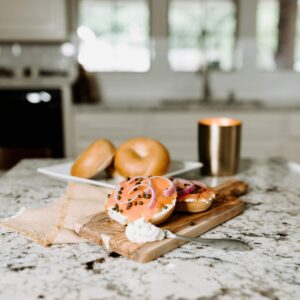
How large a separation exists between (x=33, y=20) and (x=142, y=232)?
9.68 ft

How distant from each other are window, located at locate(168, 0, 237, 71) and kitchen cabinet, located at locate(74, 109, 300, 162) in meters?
0.81

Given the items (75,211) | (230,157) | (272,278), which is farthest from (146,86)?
(272,278)

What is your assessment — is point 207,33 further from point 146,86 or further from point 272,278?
point 272,278

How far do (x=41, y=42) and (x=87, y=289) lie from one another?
3.34 meters

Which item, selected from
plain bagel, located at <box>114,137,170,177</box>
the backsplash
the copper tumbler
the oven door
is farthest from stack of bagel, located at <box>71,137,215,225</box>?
the backsplash

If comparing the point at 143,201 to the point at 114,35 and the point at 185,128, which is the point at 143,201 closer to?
the point at 185,128

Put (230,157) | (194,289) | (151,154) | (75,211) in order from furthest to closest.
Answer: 1. (230,157)
2. (151,154)
3. (75,211)
4. (194,289)

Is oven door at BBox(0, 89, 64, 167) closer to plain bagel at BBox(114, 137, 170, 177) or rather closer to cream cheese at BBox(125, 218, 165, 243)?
plain bagel at BBox(114, 137, 170, 177)

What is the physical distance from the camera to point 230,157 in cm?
130

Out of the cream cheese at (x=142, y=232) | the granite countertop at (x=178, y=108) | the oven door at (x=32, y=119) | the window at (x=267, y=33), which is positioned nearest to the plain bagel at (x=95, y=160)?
the cream cheese at (x=142, y=232)

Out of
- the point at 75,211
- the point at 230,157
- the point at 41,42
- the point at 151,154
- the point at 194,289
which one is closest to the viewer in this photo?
the point at 194,289

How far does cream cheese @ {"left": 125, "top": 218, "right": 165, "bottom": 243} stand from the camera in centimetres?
74

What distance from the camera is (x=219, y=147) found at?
1.29 metres

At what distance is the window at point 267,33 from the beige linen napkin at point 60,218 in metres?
3.10
